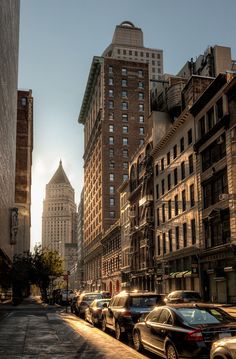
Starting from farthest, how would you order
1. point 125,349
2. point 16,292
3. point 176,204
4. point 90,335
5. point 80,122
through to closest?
point 80,122, point 16,292, point 176,204, point 90,335, point 125,349

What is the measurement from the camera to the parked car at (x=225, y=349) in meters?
8.77

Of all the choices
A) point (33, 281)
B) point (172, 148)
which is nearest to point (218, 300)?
point (172, 148)

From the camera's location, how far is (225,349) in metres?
9.01

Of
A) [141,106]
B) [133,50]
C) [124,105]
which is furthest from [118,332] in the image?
[133,50]

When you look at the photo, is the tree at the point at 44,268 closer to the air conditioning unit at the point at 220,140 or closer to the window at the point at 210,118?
the window at the point at 210,118

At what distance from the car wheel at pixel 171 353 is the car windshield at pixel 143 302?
18.9 feet

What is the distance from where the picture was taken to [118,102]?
111 meters

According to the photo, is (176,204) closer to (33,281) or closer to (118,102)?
(33,281)

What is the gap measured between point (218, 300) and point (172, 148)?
1893 centimetres

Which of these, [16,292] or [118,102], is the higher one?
[118,102]

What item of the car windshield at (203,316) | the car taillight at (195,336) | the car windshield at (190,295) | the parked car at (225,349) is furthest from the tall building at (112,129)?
the parked car at (225,349)

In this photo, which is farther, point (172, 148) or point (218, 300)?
→ point (172, 148)

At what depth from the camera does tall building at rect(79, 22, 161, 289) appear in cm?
10744

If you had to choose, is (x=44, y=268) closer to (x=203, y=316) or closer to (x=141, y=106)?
(x=141, y=106)
